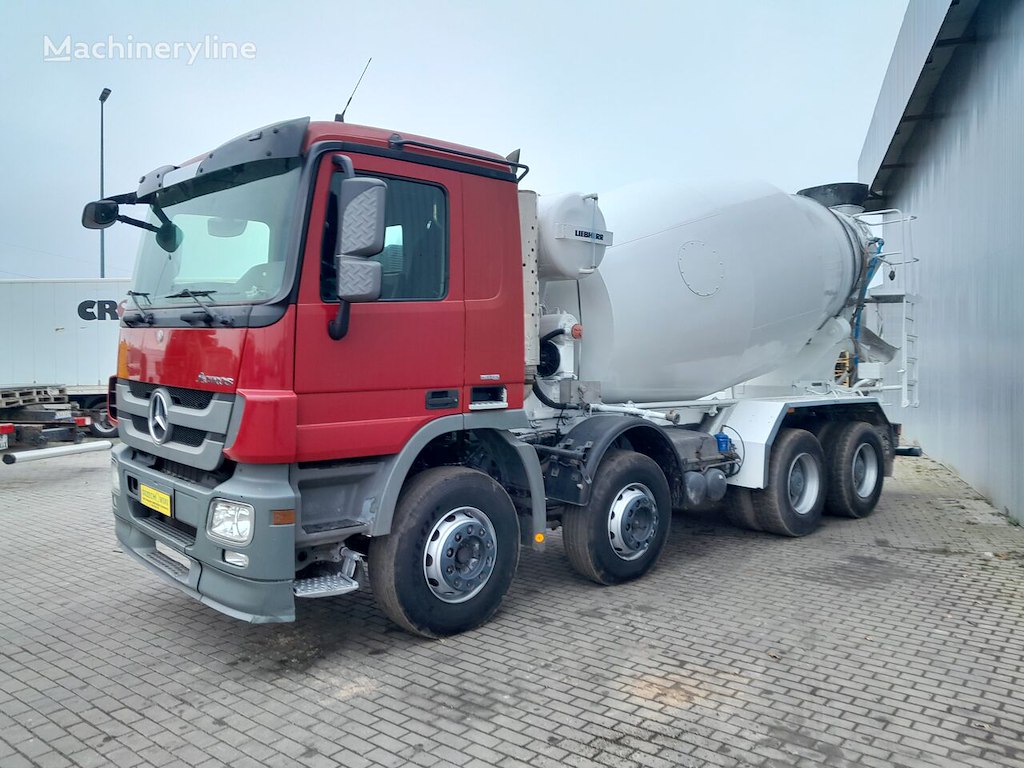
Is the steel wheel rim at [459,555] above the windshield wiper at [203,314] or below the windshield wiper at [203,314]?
below

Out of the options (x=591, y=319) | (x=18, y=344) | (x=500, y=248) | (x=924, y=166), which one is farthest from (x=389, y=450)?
(x=18, y=344)

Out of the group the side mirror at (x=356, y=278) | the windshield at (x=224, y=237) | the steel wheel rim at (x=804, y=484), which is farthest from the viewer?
the steel wheel rim at (x=804, y=484)

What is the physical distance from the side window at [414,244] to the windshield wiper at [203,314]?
877mm

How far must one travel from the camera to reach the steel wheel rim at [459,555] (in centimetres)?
465

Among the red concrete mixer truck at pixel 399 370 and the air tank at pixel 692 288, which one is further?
the air tank at pixel 692 288

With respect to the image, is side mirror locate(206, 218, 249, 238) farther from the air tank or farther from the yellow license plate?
the air tank

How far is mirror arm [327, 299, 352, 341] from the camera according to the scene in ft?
13.5

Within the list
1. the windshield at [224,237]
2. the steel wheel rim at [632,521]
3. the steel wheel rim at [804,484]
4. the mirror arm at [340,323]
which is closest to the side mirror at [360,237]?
the mirror arm at [340,323]

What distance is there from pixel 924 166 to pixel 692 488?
1053 centimetres

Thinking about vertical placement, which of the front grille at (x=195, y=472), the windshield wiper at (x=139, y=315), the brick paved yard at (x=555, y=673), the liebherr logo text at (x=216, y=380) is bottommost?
the brick paved yard at (x=555, y=673)

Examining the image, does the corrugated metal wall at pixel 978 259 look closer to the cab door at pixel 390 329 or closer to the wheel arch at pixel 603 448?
the wheel arch at pixel 603 448

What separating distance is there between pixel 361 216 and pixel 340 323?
57 cm

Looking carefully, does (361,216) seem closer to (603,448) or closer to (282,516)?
(282,516)

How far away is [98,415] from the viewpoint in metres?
16.4
